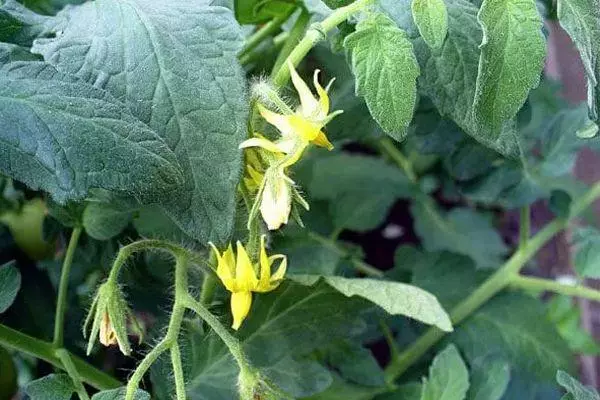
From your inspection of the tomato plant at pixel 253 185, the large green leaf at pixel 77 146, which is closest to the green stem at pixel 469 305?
the tomato plant at pixel 253 185

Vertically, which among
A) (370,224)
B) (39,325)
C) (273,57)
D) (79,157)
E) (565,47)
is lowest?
(565,47)

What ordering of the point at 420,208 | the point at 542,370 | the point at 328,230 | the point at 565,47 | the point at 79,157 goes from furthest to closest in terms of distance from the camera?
1. the point at 565,47
2. the point at 420,208
3. the point at 328,230
4. the point at 542,370
5. the point at 79,157

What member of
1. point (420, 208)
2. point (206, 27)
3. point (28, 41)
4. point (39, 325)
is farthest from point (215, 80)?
point (420, 208)

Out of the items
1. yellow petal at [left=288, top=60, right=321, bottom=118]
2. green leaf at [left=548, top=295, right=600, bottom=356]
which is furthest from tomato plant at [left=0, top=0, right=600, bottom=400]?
green leaf at [left=548, top=295, right=600, bottom=356]

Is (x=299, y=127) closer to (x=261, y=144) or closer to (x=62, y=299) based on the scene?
(x=261, y=144)

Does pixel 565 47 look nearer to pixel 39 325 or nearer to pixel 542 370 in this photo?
pixel 542 370

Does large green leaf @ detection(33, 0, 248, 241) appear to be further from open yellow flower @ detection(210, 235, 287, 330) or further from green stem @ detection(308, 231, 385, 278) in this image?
green stem @ detection(308, 231, 385, 278)

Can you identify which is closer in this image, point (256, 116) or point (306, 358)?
point (256, 116)

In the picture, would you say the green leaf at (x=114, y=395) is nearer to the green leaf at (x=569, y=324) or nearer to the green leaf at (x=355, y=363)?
the green leaf at (x=355, y=363)
